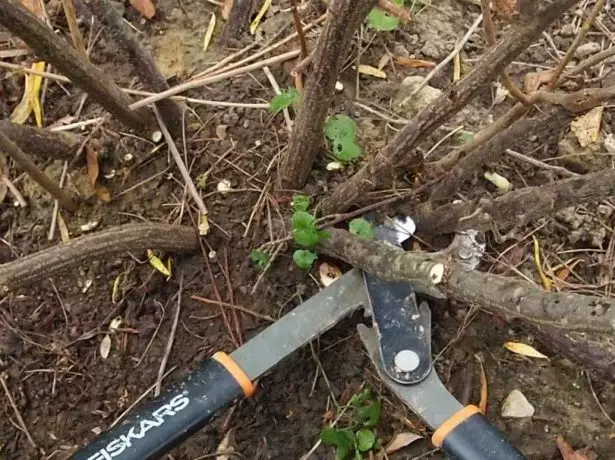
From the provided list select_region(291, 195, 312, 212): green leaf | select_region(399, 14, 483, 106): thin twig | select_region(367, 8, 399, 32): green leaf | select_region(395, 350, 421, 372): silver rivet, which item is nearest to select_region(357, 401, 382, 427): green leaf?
select_region(395, 350, 421, 372): silver rivet

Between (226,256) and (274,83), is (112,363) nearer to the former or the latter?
(226,256)

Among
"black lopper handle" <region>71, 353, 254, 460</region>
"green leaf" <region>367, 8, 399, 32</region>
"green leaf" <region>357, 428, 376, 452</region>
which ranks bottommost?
"green leaf" <region>357, 428, 376, 452</region>

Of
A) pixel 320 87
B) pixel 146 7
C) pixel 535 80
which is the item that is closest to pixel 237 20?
pixel 146 7

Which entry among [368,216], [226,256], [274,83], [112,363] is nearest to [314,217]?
[368,216]

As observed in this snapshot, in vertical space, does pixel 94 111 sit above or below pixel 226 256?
above

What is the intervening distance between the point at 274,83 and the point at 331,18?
47 cm

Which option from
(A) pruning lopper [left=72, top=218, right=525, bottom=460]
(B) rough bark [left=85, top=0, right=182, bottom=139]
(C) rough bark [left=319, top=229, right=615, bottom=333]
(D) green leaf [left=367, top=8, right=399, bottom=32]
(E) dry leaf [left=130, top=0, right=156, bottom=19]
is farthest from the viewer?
(E) dry leaf [left=130, top=0, right=156, bottom=19]

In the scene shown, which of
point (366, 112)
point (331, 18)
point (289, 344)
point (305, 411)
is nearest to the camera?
point (331, 18)

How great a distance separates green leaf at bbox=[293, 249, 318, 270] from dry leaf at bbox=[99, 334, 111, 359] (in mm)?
373

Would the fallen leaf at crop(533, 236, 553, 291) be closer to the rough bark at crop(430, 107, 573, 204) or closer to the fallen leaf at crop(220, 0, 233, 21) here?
the rough bark at crop(430, 107, 573, 204)

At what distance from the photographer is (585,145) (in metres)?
1.35

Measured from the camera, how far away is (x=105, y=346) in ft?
4.38

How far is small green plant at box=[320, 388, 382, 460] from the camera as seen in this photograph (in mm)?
1209

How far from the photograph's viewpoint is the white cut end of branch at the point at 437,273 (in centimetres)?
86
